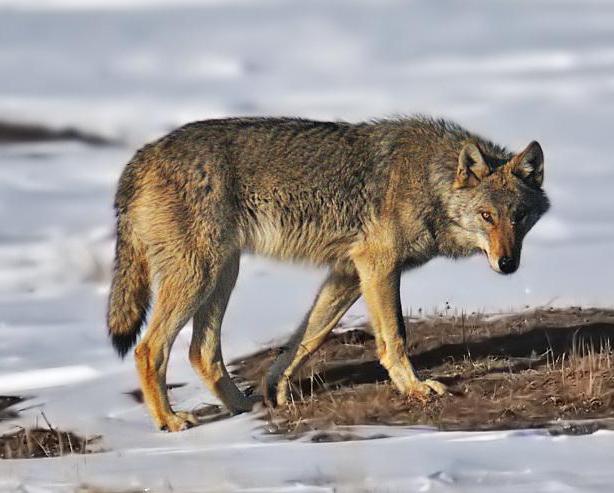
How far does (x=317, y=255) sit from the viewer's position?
29.2 ft

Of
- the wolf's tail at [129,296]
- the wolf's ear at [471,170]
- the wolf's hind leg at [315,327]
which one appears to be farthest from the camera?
the wolf's hind leg at [315,327]

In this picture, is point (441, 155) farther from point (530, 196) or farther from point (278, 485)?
point (278, 485)

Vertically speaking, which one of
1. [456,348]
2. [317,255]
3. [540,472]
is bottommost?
[540,472]

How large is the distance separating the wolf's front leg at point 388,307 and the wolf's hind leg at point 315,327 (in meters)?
0.34

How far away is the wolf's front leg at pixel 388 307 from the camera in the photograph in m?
8.61

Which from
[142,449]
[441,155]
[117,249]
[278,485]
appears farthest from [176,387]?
[278,485]

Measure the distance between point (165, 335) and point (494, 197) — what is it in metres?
2.36

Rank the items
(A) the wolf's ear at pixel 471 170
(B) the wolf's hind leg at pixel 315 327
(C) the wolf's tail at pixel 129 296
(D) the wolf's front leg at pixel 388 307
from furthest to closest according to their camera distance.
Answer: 1. (B) the wolf's hind leg at pixel 315 327
2. (A) the wolf's ear at pixel 471 170
3. (D) the wolf's front leg at pixel 388 307
4. (C) the wolf's tail at pixel 129 296

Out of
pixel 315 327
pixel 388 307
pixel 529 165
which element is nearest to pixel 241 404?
pixel 315 327

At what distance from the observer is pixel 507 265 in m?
8.34

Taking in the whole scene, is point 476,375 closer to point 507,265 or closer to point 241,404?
point 507,265

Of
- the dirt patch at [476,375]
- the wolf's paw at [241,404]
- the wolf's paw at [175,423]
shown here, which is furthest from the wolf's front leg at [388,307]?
the wolf's paw at [175,423]

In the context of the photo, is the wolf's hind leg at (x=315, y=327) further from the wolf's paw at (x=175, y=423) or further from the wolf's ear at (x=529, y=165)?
the wolf's ear at (x=529, y=165)

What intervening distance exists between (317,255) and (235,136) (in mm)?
994
